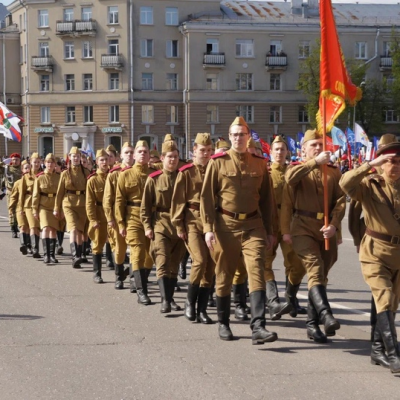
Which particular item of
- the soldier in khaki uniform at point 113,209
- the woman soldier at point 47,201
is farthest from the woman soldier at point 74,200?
the soldier in khaki uniform at point 113,209

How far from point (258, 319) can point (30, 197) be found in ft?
33.0

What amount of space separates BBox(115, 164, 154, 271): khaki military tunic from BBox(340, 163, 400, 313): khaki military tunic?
4344 millimetres

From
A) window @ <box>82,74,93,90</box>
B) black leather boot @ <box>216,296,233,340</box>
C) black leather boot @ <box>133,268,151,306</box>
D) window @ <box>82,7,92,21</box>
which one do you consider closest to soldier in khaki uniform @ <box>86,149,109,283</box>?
black leather boot @ <box>133,268,151,306</box>

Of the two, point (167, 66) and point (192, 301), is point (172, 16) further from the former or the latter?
point (192, 301)

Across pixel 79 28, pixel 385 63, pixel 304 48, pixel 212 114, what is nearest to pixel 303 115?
pixel 304 48

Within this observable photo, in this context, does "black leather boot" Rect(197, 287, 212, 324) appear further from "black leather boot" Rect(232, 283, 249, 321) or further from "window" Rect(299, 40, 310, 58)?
"window" Rect(299, 40, 310, 58)

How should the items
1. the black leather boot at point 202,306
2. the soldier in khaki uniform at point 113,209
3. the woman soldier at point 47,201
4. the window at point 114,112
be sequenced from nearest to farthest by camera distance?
1. the black leather boot at point 202,306
2. the soldier in khaki uniform at point 113,209
3. the woman soldier at point 47,201
4. the window at point 114,112

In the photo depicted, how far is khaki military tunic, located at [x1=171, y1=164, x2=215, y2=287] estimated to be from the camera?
972 cm

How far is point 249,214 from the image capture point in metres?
8.70

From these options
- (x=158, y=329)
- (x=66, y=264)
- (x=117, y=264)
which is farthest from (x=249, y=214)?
(x=66, y=264)

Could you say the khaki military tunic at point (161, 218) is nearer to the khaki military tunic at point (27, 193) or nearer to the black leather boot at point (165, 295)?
the black leather boot at point (165, 295)

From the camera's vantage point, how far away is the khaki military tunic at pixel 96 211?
13.5m

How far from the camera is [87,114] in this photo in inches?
3039

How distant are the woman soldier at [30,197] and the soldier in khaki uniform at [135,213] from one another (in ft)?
17.3
